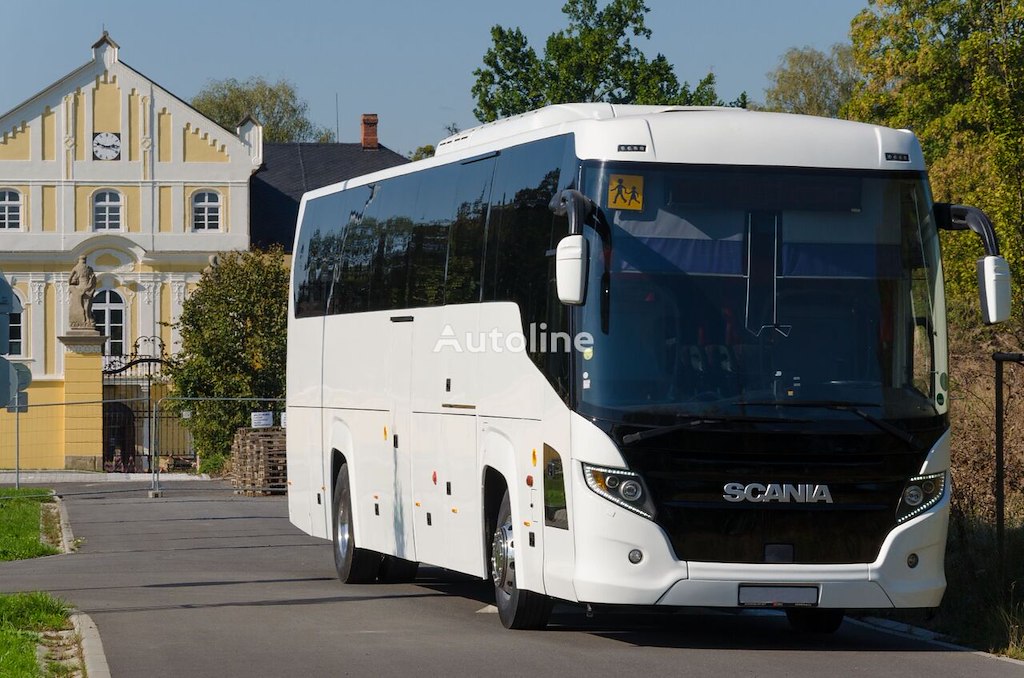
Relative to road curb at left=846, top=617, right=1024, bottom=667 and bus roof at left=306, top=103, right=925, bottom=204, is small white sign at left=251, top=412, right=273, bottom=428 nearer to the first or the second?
road curb at left=846, top=617, right=1024, bottom=667

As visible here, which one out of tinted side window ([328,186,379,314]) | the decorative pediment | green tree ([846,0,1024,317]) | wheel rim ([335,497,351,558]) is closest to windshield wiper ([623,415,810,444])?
tinted side window ([328,186,379,314])

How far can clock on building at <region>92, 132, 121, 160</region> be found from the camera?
217ft

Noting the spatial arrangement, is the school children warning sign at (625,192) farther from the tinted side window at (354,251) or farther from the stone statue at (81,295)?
the stone statue at (81,295)

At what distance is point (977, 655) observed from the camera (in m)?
12.3

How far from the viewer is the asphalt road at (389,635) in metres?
11.4

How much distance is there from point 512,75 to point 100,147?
15.9m

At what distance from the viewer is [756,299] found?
1205 centimetres

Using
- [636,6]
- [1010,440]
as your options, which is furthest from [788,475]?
[636,6]

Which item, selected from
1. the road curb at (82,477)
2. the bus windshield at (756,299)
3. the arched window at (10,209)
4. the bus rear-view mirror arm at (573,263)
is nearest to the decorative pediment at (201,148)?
the arched window at (10,209)

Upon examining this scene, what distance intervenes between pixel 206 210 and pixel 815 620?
183ft

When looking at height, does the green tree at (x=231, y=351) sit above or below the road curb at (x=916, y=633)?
above

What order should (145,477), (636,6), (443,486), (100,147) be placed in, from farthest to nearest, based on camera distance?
(100,147) → (636,6) → (145,477) → (443,486)

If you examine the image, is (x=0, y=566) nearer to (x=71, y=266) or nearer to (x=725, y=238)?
(x=725, y=238)

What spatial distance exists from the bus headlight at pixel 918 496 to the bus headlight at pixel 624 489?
1.68 meters
